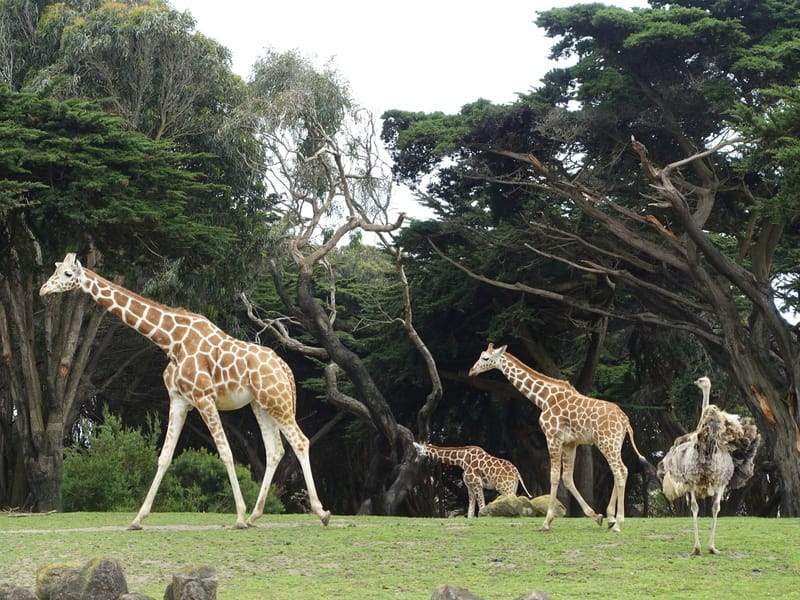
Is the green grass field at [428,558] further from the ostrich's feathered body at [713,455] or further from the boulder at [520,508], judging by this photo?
the boulder at [520,508]

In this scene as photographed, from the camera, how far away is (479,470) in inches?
1014

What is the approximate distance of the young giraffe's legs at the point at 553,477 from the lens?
15.5 m

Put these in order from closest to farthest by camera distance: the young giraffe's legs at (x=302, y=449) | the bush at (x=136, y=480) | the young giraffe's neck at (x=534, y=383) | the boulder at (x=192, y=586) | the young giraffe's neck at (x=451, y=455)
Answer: the boulder at (x=192, y=586) < the young giraffe's legs at (x=302, y=449) < the young giraffe's neck at (x=534, y=383) < the bush at (x=136, y=480) < the young giraffe's neck at (x=451, y=455)

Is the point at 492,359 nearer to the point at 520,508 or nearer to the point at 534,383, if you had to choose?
the point at 534,383

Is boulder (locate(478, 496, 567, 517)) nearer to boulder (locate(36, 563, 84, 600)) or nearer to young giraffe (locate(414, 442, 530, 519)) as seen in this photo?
young giraffe (locate(414, 442, 530, 519))

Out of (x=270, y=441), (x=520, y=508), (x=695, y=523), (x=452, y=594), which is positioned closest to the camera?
(x=452, y=594)

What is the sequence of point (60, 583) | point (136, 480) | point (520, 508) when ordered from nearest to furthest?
1. point (60, 583)
2. point (520, 508)
3. point (136, 480)

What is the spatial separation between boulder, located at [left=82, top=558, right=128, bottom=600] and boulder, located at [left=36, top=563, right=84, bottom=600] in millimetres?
65

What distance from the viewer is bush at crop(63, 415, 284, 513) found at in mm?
22094

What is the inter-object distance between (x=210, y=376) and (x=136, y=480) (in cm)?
736

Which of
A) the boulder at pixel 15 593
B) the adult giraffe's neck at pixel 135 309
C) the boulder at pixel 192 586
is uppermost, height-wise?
the adult giraffe's neck at pixel 135 309

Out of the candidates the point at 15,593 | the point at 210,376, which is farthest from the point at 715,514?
the point at 210,376

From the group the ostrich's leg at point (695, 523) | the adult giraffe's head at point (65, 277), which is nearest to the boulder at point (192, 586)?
the ostrich's leg at point (695, 523)

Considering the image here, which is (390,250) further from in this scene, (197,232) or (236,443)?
Answer: (236,443)
